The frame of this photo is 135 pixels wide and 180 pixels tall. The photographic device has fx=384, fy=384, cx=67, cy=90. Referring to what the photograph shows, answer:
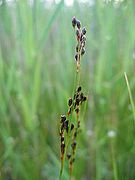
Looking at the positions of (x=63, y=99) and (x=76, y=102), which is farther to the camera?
(x=63, y=99)

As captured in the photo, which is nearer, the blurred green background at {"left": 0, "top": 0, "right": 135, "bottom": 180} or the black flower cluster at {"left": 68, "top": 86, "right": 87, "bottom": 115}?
the black flower cluster at {"left": 68, "top": 86, "right": 87, "bottom": 115}

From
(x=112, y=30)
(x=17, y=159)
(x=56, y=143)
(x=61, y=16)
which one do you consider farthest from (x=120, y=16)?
(x=17, y=159)

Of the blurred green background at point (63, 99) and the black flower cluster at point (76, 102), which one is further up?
the blurred green background at point (63, 99)

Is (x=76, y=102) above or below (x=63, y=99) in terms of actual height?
below

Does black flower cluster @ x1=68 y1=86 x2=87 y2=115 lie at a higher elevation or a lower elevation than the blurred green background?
lower

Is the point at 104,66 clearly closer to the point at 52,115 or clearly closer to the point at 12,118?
the point at 52,115

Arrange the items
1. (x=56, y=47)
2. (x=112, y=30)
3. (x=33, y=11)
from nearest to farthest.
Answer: (x=33, y=11) → (x=112, y=30) → (x=56, y=47)

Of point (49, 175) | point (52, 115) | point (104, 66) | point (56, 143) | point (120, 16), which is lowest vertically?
point (49, 175)

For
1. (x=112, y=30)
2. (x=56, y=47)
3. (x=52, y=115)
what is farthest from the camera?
(x=56, y=47)
